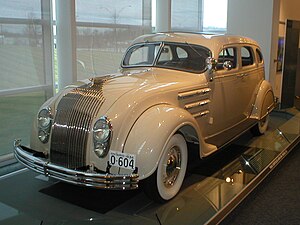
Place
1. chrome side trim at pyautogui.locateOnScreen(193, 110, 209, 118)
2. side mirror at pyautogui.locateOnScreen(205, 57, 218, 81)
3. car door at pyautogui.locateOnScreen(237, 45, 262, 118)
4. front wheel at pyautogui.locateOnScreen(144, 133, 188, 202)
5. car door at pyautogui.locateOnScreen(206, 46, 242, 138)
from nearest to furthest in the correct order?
front wheel at pyautogui.locateOnScreen(144, 133, 188, 202) → chrome side trim at pyautogui.locateOnScreen(193, 110, 209, 118) → side mirror at pyautogui.locateOnScreen(205, 57, 218, 81) → car door at pyautogui.locateOnScreen(206, 46, 242, 138) → car door at pyautogui.locateOnScreen(237, 45, 262, 118)

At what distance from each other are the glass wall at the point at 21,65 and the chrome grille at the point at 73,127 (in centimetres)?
159

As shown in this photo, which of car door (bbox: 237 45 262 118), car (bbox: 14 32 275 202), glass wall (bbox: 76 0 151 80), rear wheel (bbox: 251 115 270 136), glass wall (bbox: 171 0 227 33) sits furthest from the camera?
glass wall (bbox: 171 0 227 33)

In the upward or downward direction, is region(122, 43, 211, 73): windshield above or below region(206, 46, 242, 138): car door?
above

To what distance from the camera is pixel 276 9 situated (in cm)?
743

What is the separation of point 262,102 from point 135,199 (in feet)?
8.46

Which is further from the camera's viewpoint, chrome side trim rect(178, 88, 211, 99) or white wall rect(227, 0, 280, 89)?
white wall rect(227, 0, 280, 89)

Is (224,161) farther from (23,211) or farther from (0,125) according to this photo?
(0,125)

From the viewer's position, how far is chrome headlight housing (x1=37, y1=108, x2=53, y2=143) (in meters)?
3.11

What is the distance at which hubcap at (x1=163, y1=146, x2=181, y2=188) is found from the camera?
119 inches

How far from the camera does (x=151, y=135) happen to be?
8.98 ft

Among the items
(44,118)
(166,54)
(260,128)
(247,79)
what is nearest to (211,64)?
(166,54)

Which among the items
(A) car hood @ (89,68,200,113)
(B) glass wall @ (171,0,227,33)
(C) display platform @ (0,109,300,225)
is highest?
(B) glass wall @ (171,0,227,33)

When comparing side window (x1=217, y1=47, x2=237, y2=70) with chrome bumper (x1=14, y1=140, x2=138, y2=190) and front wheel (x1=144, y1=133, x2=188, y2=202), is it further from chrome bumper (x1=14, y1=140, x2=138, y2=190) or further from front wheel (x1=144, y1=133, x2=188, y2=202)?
chrome bumper (x1=14, y1=140, x2=138, y2=190)

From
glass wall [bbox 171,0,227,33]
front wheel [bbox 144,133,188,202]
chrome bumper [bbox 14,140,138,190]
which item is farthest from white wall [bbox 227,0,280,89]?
chrome bumper [bbox 14,140,138,190]
